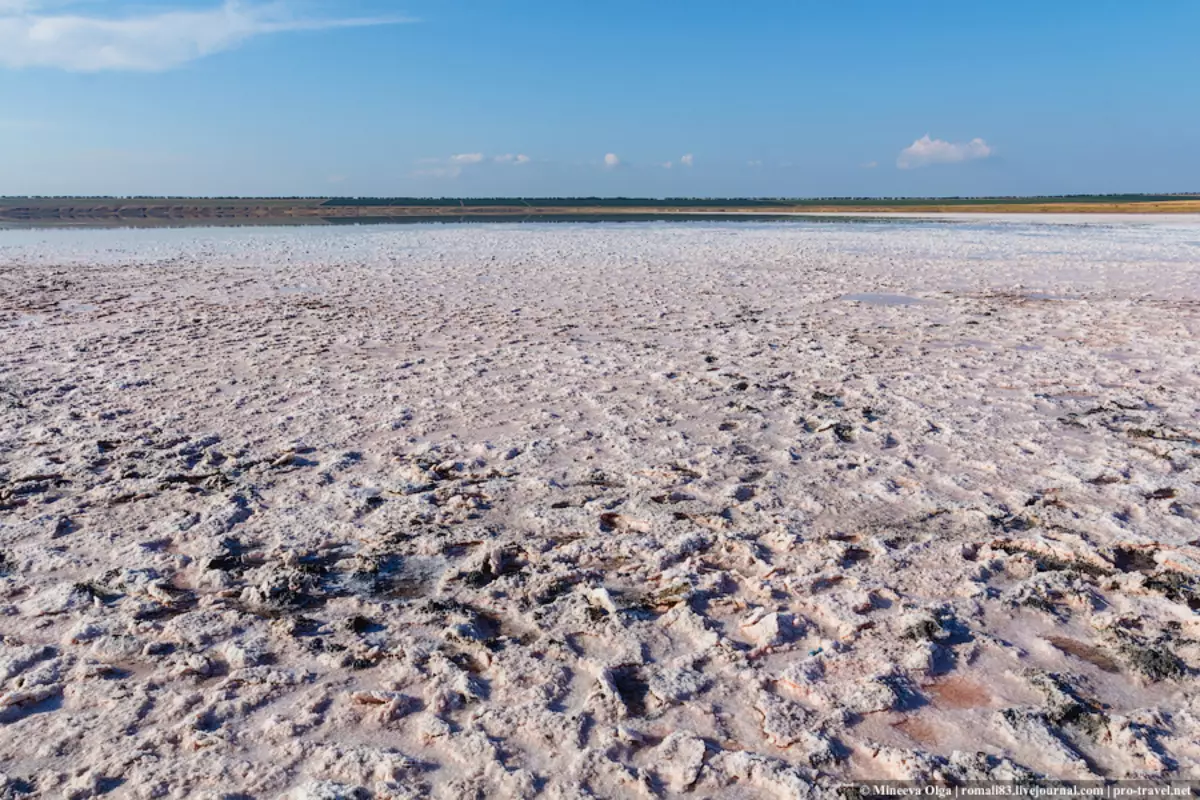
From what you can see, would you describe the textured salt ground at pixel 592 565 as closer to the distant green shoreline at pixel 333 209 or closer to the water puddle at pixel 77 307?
the water puddle at pixel 77 307

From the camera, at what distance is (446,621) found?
9.35 feet

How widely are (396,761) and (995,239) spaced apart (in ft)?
81.1

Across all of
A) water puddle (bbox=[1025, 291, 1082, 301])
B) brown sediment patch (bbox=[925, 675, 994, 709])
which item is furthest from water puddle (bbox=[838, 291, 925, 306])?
brown sediment patch (bbox=[925, 675, 994, 709])

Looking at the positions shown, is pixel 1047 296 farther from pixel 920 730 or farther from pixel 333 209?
pixel 333 209

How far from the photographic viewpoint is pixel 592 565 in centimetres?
326

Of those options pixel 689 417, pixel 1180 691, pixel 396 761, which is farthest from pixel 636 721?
pixel 689 417

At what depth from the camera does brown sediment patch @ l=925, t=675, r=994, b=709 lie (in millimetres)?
2373

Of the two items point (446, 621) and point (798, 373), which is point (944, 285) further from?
point (446, 621)

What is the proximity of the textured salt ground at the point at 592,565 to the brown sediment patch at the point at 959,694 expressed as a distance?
0.04 feet

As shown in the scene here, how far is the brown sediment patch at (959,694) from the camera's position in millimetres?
2373

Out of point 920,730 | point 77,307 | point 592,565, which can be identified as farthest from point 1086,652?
point 77,307

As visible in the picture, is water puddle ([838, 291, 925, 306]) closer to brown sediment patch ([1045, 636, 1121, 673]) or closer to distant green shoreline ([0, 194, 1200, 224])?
brown sediment patch ([1045, 636, 1121, 673])

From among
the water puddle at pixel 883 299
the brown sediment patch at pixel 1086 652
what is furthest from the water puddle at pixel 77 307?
the brown sediment patch at pixel 1086 652

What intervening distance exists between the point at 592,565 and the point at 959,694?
138 cm
